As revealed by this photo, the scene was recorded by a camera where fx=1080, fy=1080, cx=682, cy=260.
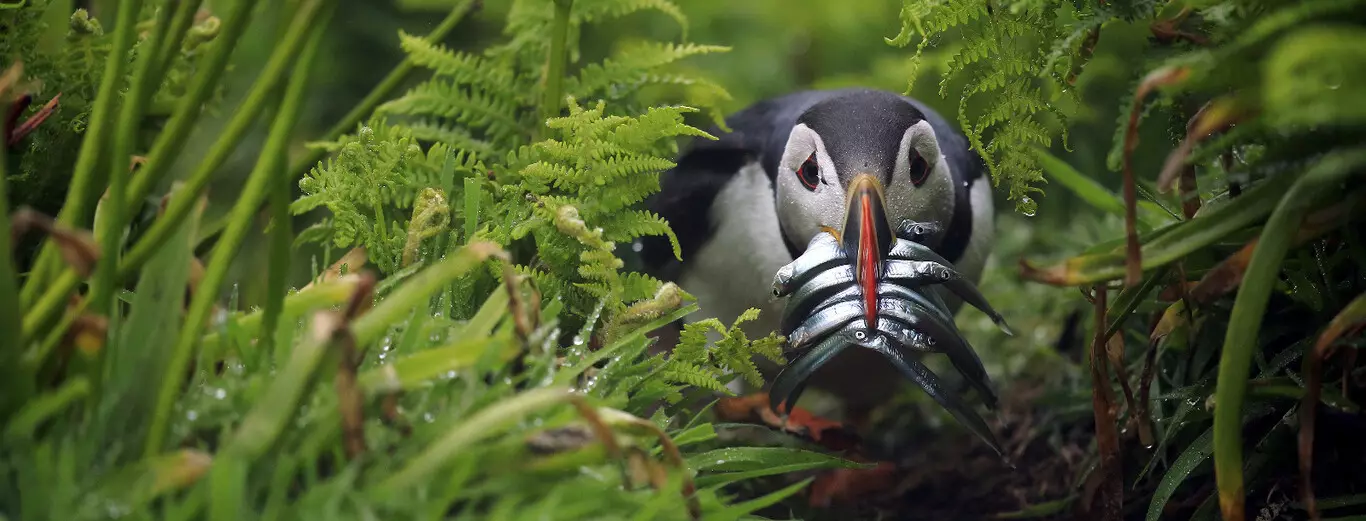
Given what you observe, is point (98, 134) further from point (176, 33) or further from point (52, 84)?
point (52, 84)

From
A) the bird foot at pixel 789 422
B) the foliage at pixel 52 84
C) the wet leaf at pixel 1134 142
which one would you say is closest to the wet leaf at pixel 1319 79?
the wet leaf at pixel 1134 142

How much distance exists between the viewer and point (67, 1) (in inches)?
63.9

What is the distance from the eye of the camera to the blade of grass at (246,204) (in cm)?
81

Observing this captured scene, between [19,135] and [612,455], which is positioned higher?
[19,135]

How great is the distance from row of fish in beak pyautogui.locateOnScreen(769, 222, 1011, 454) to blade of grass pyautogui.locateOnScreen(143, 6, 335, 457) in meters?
0.65

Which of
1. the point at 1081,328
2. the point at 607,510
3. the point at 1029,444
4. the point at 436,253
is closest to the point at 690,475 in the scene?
the point at 607,510

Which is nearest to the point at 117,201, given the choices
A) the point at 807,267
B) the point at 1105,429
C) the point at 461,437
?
the point at 461,437

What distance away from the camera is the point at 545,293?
47.6 inches

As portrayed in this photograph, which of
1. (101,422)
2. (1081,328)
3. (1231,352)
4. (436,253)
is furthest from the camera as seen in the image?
(1081,328)

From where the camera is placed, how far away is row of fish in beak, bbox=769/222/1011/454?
1.26m

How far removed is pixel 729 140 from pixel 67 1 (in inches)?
40.5

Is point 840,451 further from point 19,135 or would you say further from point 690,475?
point 19,135

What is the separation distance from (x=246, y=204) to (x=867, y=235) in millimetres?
713

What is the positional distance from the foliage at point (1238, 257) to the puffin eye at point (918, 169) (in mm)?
203
